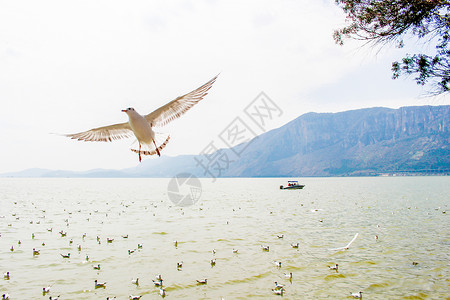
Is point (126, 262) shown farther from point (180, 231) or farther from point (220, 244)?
point (180, 231)

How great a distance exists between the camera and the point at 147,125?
22.1 feet

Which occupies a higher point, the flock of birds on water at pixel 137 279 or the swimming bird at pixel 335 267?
the flock of birds on water at pixel 137 279

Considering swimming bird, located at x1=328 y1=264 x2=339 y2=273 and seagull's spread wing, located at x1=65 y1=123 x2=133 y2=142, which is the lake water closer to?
swimming bird, located at x1=328 y1=264 x2=339 y2=273

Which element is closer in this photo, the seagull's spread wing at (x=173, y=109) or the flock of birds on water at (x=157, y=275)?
the seagull's spread wing at (x=173, y=109)

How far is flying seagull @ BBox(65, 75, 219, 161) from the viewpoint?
262 inches

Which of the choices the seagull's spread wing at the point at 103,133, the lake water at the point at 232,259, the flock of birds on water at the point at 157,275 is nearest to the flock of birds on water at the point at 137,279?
the flock of birds on water at the point at 157,275

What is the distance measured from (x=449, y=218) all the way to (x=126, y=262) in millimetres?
25152

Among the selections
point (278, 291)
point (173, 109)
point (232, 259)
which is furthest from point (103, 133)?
point (232, 259)

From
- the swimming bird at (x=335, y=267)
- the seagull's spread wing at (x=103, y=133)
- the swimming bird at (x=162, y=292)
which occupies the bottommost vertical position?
the swimming bird at (x=335, y=267)

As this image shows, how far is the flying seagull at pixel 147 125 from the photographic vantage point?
666cm

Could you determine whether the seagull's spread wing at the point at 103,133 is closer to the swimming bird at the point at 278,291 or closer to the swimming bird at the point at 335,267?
the swimming bird at the point at 278,291

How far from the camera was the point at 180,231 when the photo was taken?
2067cm

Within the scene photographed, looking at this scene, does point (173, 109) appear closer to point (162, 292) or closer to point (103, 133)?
point (103, 133)

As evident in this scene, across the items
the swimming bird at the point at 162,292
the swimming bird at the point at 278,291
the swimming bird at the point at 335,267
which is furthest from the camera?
the swimming bird at the point at 335,267
